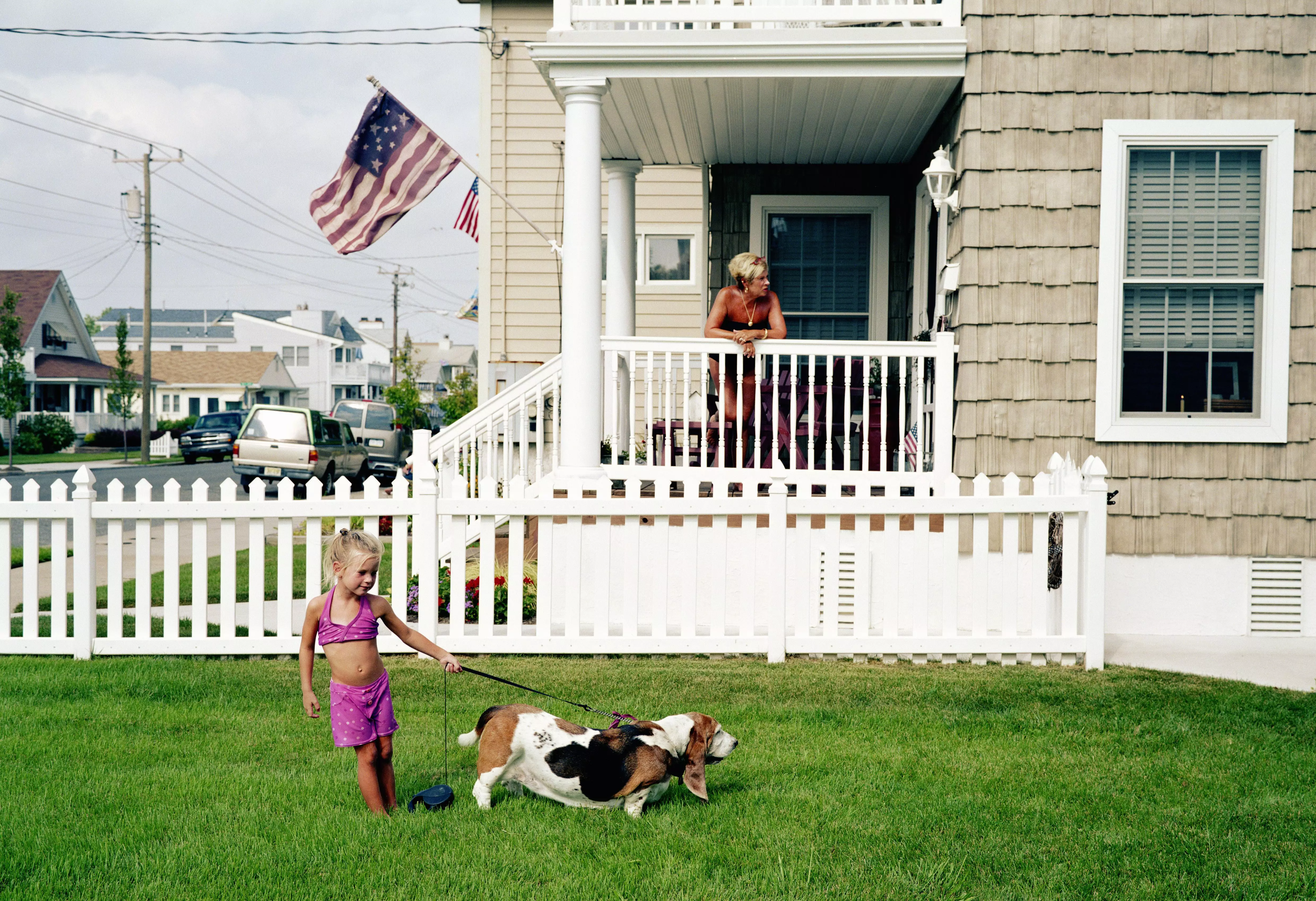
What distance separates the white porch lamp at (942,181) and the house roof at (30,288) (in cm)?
4397

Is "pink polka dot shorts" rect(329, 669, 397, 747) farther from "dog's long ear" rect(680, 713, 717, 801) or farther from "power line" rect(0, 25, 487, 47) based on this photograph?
"power line" rect(0, 25, 487, 47)

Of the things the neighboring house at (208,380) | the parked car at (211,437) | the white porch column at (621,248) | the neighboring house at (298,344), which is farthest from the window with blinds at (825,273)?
the neighboring house at (298,344)

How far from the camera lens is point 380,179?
29.0ft

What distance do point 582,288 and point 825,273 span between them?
3426 millimetres

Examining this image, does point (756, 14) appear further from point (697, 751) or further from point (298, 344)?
point (298, 344)

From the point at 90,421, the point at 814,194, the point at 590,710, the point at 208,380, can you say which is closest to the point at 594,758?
the point at 590,710

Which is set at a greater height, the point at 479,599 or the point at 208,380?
the point at 208,380

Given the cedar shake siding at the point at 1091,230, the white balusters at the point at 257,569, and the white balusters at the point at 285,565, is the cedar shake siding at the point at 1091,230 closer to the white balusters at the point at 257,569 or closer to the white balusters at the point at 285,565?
the white balusters at the point at 285,565

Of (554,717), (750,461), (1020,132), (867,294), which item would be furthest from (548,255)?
(554,717)

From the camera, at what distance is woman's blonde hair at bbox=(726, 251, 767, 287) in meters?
7.52

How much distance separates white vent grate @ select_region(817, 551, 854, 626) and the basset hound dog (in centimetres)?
264

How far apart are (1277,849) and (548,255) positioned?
13.7 metres

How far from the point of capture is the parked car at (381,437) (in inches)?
1013

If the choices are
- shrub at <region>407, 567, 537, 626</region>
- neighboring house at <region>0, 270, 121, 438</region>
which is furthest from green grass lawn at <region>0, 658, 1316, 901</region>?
neighboring house at <region>0, 270, 121, 438</region>
